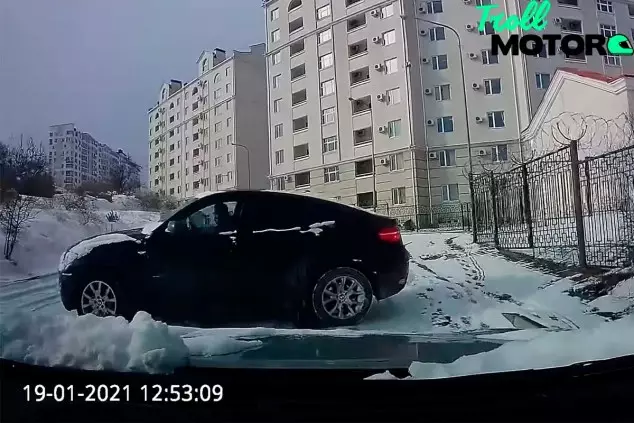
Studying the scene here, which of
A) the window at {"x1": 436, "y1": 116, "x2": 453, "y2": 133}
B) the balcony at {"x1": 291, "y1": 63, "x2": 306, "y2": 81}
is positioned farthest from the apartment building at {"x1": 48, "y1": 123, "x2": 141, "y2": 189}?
the window at {"x1": 436, "y1": 116, "x2": 453, "y2": 133}

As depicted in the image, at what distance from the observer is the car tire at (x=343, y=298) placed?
227 cm

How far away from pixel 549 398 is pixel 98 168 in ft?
8.11

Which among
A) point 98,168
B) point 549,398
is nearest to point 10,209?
point 98,168

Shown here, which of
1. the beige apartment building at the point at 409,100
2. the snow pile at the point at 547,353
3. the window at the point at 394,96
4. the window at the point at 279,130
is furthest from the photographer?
the window at the point at 279,130

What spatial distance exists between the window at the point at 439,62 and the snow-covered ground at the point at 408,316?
85 centimetres

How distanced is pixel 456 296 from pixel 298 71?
4.66ft

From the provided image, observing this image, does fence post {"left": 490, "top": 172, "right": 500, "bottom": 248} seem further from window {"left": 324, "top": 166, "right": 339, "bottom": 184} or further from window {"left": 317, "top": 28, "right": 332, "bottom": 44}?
window {"left": 317, "top": 28, "right": 332, "bottom": 44}

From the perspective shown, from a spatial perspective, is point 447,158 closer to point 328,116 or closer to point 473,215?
point 473,215

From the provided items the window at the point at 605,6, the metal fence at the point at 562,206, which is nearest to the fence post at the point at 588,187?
the metal fence at the point at 562,206

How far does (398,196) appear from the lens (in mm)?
2404

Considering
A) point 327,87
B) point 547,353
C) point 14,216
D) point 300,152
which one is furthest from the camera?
Result: point 327,87

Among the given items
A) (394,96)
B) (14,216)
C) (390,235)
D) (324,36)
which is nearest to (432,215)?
(390,235)

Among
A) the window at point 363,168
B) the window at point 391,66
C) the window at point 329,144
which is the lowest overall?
the window at point 363,168

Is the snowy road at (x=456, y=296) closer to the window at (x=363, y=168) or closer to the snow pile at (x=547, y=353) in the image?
the snow pile at (x=547, y=353)
